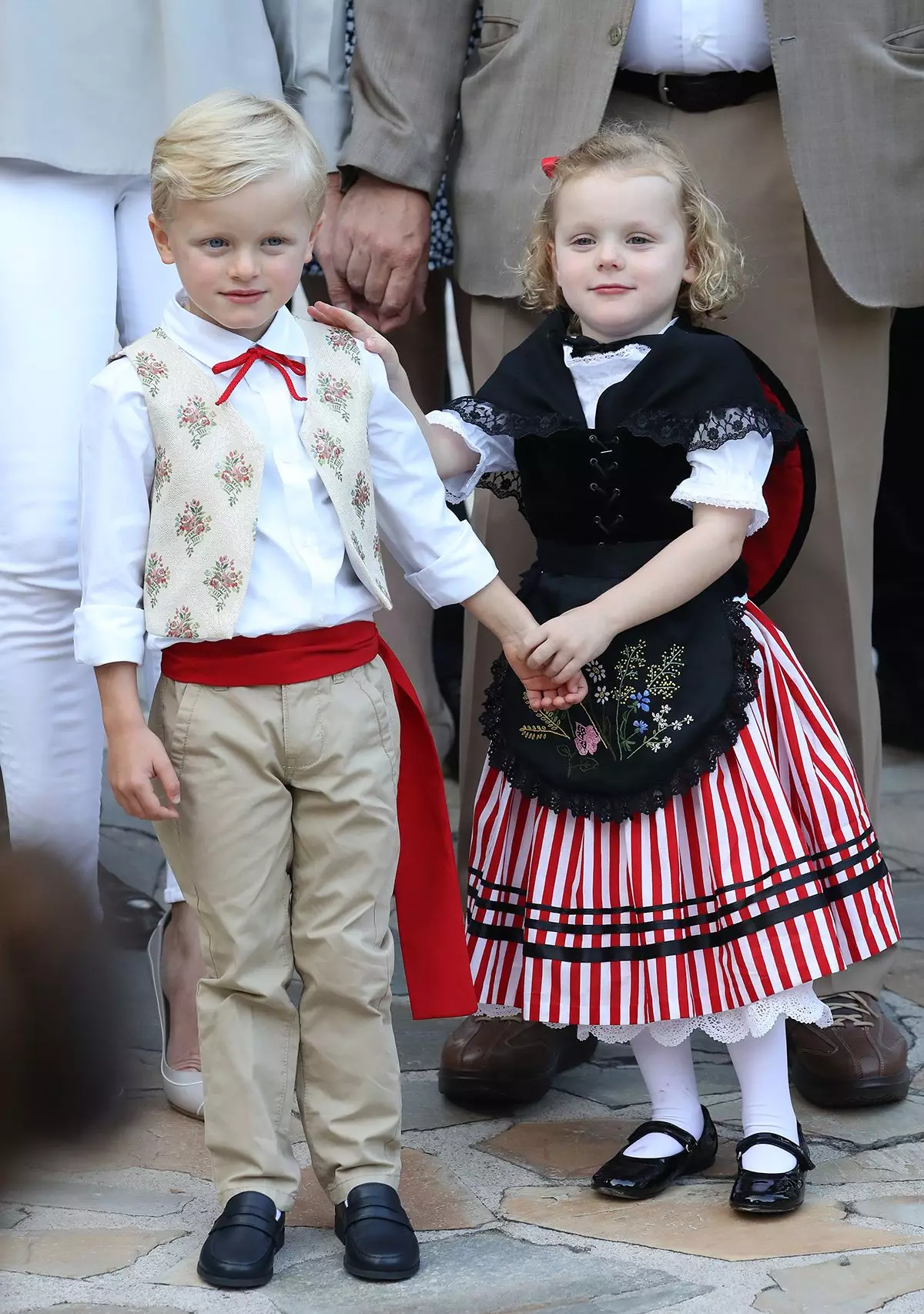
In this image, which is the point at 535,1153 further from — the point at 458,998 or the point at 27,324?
the point at 27,324

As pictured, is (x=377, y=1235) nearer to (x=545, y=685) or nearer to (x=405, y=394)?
(x=545, y=685)

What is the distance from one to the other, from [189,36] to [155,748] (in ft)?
3.24

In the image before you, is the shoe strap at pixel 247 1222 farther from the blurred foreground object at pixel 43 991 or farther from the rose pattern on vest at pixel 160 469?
the rose pattern on vest at pixel 160 469

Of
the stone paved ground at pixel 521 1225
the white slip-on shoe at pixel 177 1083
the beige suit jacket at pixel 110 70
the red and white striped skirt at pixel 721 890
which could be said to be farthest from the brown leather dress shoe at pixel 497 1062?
the beige suit jacket at pixel 110 70

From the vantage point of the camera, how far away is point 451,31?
2322 mm

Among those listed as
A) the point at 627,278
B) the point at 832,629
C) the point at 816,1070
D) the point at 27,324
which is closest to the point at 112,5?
the point at 27,324

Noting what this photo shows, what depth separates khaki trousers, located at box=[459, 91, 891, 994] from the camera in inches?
87.7

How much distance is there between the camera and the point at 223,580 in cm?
169

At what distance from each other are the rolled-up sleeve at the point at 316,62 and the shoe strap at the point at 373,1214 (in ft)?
4.65

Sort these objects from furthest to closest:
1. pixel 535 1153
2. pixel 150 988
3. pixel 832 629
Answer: pixel 150 988 → pixel 832 629 → pixel 535 1153

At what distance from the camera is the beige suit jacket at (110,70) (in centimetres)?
204

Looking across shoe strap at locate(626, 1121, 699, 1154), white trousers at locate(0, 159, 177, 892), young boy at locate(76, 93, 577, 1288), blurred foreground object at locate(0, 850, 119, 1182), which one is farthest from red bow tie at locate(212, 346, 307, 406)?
shoe strap at locate(626, 1121, 699, 1154)

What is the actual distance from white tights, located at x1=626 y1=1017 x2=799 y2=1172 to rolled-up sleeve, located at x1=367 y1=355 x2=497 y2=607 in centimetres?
63

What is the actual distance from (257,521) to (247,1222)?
0.74 metres
